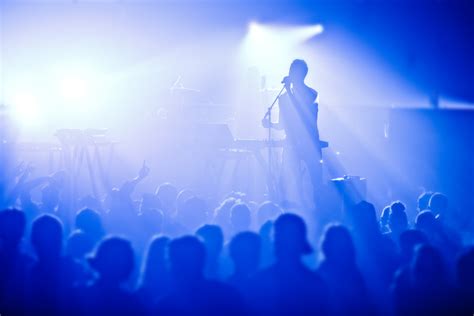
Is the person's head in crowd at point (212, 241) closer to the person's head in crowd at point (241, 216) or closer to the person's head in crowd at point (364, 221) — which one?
the person's head in crowd at point (241, 216)

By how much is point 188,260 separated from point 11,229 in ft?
3.79

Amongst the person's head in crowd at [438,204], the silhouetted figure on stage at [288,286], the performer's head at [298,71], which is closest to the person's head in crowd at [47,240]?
the silhouetted figure on stage at [288,286]

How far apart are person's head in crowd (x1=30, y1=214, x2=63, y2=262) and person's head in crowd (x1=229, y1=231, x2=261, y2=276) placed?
0.95m

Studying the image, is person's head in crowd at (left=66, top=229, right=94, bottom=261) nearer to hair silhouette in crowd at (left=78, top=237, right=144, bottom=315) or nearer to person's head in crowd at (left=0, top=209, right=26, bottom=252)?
person's head in crowd at (left=0, top=209, right=26, bottom=252)

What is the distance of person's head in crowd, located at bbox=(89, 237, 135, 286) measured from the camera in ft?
7.38

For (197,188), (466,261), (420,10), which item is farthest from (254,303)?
(420,10)

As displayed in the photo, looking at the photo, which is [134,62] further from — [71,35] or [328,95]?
[328,95]

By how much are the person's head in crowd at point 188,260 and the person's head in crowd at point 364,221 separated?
4.74ft

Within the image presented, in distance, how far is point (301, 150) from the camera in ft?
18.6

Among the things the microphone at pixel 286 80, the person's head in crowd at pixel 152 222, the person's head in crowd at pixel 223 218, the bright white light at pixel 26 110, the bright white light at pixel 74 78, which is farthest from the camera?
the bright white light at pixel 74 78

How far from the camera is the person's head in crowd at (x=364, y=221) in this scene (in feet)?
10.7

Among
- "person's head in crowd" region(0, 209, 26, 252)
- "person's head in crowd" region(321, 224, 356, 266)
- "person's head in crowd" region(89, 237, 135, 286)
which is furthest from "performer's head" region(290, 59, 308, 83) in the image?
"person's head in crowd" region(89, 237, 135, 286)

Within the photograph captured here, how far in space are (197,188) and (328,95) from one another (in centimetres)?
587

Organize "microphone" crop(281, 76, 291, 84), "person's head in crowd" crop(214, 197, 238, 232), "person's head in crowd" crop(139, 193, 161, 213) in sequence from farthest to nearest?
"microphone" crop(281, 76, 291, 84), "person's head in crowd" crop(139, 193, 161, 213), "person's head in crowd" crop(214, 197, 238, 232)
